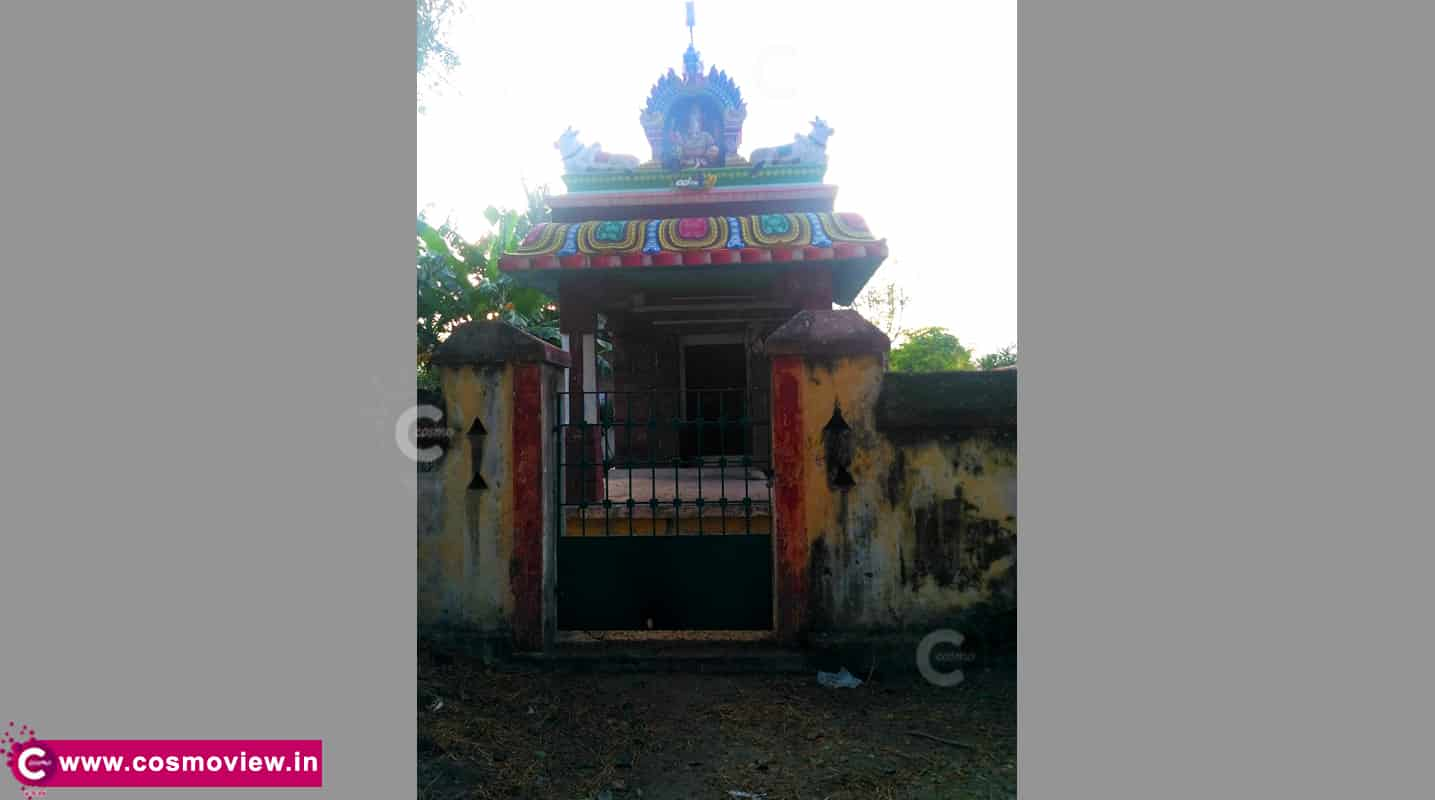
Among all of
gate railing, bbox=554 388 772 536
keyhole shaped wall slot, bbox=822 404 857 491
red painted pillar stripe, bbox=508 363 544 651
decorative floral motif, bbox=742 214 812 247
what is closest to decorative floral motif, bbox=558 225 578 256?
gate railing, bbox=554 388 772 536

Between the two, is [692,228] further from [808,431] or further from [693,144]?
[808,431]

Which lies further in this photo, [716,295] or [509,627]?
[716,295]

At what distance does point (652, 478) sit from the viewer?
5156 millimetres

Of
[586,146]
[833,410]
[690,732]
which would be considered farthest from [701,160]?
[690,732]

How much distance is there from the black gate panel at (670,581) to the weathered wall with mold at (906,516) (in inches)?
25.1

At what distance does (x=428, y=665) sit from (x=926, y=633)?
298 centimetres

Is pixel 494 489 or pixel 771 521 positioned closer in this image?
pixel 494 489

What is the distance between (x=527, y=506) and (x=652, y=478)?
0.90 metres

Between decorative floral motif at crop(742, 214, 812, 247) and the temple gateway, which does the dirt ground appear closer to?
the temple gateway

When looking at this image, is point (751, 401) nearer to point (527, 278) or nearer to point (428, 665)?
point (527, 278)

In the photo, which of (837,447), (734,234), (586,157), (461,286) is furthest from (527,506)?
(461,286)

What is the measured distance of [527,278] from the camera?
7785 millimetres
